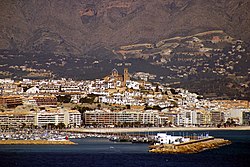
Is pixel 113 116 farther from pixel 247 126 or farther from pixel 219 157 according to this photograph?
pixel 219 157

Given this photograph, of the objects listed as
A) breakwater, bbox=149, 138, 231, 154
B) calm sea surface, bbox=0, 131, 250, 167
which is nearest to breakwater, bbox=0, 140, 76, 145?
calm sea surface, bbox=0, 131, 250, 167

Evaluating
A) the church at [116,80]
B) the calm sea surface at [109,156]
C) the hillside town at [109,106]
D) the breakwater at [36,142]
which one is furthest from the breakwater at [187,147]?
the church at [116,80]

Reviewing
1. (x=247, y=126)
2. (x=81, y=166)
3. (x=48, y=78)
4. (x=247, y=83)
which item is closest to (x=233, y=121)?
(x=247, y=126)

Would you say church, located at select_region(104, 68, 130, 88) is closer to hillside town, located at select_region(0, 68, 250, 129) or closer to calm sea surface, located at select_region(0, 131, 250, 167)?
hillside town, located at select_region(0, 68, 250, 129)

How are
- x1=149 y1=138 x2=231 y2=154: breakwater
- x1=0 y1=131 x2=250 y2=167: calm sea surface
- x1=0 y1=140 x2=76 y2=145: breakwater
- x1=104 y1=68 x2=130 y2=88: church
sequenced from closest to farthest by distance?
1. x1=0 y1=131 x2=250 y2=167: calm sea surface
2. x1=149 y1=138 x2=231 y2=154: breakwater
3. x1=0 y1=140 x2=76 y2=145: breakwater
4. x1=104 y1=68 x2=130 y2=88: church

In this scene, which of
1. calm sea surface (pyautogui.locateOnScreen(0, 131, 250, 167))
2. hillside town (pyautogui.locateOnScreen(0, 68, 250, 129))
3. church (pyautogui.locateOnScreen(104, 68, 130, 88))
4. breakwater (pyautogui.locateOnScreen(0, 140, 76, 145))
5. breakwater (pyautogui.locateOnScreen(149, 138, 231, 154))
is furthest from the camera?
church (pyautogui.locateOnScreen(104, 68, 130, 88))

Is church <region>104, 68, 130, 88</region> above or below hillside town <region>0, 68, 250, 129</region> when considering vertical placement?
above

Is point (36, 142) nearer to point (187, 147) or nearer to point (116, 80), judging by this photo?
point (187, 147)

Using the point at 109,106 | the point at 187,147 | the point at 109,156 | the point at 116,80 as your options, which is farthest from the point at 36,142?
the point at 116,80

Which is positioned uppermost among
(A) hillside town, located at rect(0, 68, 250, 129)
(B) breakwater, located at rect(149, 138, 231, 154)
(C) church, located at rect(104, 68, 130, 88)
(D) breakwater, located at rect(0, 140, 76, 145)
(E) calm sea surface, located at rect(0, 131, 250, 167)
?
(C) church, located at rect(104, 68, 130, 88)
